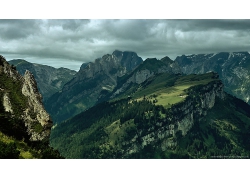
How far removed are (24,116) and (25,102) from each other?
9565 millimetres

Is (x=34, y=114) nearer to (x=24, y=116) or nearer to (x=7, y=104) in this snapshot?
(x=24, y=116)

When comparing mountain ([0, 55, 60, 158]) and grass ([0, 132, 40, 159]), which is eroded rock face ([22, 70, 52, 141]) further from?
grass ([0, 132, 40, 159])

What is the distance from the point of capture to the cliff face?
125m

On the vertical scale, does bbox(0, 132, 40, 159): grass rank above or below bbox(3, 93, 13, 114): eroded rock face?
below

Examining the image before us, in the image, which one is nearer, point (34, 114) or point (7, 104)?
point (7, 104)

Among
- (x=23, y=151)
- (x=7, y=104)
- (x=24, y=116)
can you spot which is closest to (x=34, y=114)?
(x=24, y=116)

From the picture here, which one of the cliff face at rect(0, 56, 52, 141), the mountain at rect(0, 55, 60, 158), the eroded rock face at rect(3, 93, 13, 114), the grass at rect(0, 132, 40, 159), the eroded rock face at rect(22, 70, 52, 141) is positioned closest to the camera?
the grass at rect(0, 132, 40, 159)

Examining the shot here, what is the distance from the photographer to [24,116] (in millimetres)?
126312

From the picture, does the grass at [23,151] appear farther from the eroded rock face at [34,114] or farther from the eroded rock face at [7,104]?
the eroded rock face at [7,104]

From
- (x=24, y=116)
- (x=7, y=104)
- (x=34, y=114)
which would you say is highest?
(x=7, y=104)

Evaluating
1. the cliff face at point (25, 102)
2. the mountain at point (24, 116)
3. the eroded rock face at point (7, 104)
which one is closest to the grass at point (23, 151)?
the mountain at point (24, 116)

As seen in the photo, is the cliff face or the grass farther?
the cliff face

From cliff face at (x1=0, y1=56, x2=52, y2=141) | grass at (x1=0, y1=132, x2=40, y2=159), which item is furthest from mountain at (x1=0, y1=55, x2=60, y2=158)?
grass at (x1=0, y1=132, x2=40, y2=159)
